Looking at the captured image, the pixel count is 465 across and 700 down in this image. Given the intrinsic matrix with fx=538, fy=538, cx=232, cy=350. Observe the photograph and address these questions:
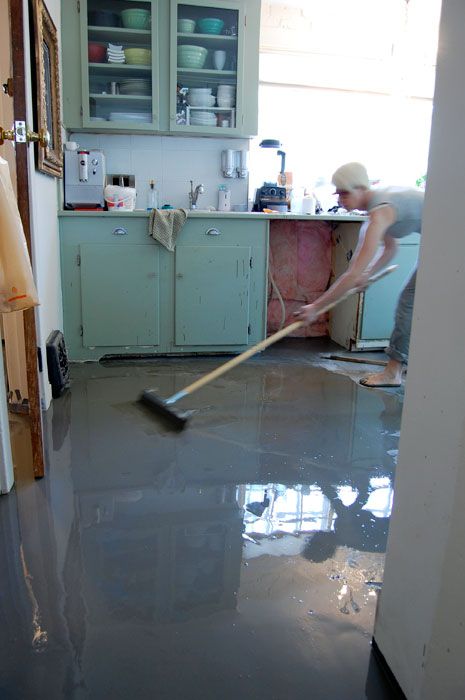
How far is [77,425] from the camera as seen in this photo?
2.33 metres

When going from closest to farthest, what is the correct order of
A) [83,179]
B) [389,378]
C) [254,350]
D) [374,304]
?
[254,350]
[389,378]
[83,179]
[374,304]

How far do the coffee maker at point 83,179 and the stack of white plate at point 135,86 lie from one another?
65cm

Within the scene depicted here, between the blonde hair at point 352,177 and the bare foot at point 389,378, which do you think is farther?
the bare foot at point 389,378

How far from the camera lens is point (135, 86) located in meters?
3.69

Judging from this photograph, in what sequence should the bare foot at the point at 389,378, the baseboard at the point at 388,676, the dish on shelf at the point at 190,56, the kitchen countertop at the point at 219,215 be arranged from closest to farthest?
the baseboard at the point at 388,676 → the bare foot at the point at 389,378 → the kitchen countertop at the point at 219,215 → the dish on shelf at the point at 190,56

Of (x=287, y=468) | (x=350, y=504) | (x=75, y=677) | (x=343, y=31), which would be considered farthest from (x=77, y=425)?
(x=343, y=31)

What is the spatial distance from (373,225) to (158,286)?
1405 millimetres

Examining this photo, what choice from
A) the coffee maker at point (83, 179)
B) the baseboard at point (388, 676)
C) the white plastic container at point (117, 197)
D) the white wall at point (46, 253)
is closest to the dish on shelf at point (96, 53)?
the white wall at point (46, 253)

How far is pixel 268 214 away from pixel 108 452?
1.94 meters

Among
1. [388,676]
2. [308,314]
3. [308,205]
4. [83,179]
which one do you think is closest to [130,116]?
[83,179]

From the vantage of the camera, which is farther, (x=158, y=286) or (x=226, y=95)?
(x=226, y=95)

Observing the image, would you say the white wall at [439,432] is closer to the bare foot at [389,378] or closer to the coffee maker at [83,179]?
the bare foot at [389,378]

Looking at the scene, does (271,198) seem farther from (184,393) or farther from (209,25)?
(184,393)

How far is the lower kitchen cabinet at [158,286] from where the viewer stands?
3.27m
